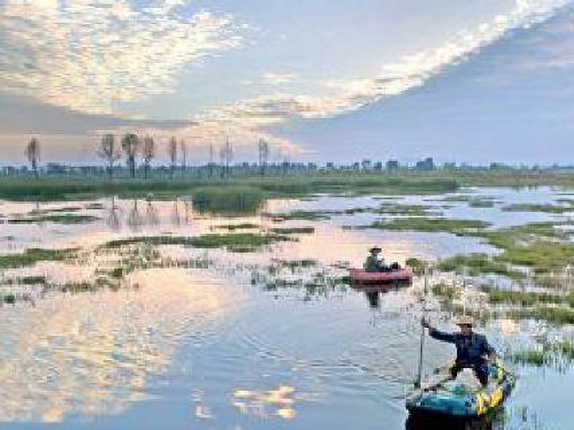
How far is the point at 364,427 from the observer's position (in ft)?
57.9

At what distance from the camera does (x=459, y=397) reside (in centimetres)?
1691

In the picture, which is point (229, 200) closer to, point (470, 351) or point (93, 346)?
point (93, 346)

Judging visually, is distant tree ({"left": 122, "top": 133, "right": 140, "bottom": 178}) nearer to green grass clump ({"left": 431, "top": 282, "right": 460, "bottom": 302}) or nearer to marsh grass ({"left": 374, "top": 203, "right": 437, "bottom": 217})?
marsh grass ({"left": 374, "top": 203, "right": 437, "bottom": 217})

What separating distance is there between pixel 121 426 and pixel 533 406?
32.6 feet

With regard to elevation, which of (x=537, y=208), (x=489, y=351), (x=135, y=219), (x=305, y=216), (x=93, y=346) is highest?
(x=537, y=208)

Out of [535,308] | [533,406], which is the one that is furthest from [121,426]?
[535,308]

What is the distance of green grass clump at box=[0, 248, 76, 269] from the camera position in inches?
1693

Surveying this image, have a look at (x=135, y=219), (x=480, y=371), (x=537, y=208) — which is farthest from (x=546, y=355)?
(x=537, y=208)

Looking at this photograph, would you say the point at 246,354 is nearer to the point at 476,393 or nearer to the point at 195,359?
the point at 195,359

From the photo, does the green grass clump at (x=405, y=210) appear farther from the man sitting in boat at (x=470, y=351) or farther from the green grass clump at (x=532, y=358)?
the man sitting in boat at (x=470, y=351)

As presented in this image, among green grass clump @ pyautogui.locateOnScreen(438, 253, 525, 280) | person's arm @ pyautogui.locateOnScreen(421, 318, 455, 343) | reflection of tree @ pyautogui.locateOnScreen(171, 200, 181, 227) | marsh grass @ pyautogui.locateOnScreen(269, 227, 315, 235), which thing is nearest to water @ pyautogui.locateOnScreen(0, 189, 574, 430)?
person's arm @ pyautogui.locateOnScreen(421, 318, 455, 343)

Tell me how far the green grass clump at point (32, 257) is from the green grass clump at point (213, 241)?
13.7 feet

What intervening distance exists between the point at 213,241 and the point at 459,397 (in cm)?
3729

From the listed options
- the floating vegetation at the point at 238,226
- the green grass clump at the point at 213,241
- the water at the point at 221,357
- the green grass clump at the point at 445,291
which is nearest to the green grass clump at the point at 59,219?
the floating vegetation at the point at 238,226
